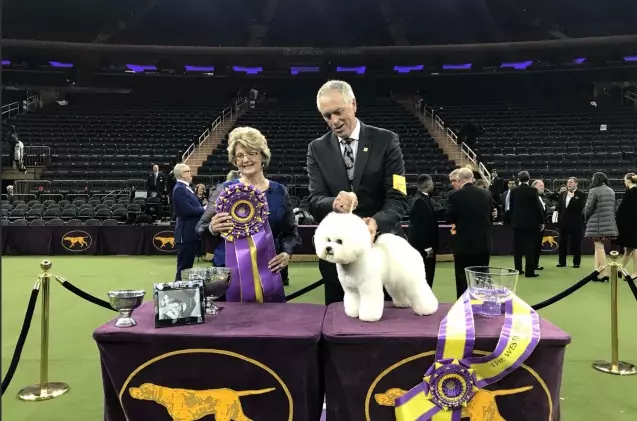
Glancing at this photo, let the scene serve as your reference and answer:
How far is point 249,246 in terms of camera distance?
2197 millimetres

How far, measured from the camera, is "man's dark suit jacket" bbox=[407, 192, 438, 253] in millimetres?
4895

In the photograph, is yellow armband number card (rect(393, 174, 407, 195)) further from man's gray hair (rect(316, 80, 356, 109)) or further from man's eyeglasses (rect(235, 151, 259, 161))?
man's eyeglasses (rect(235, 151, 259, 161))

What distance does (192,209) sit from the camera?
4.49 metres

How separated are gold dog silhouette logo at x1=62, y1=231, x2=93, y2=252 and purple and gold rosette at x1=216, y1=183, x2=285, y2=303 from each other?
7729 millimetres

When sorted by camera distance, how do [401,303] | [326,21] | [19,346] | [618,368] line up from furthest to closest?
[326,21]
[618,368]
[19,346]
[401,303]

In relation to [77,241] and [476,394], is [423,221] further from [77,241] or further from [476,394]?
[77,241]

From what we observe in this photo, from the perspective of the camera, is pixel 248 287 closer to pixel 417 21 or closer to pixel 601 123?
pixel 601 123

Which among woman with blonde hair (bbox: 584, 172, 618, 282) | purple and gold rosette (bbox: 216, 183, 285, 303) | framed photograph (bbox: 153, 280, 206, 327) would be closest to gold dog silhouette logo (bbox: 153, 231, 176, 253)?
woman with blonde hair (bbox: 584, 172, 618, 282)

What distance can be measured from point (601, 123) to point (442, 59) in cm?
835

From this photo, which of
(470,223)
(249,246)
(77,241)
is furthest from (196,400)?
(77,241)

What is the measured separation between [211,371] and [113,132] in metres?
17.9

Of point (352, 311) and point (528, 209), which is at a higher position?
point (528, 209)

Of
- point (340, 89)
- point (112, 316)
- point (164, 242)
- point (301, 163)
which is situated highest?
point (301, 163)

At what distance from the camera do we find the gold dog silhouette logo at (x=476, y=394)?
1591 mm
